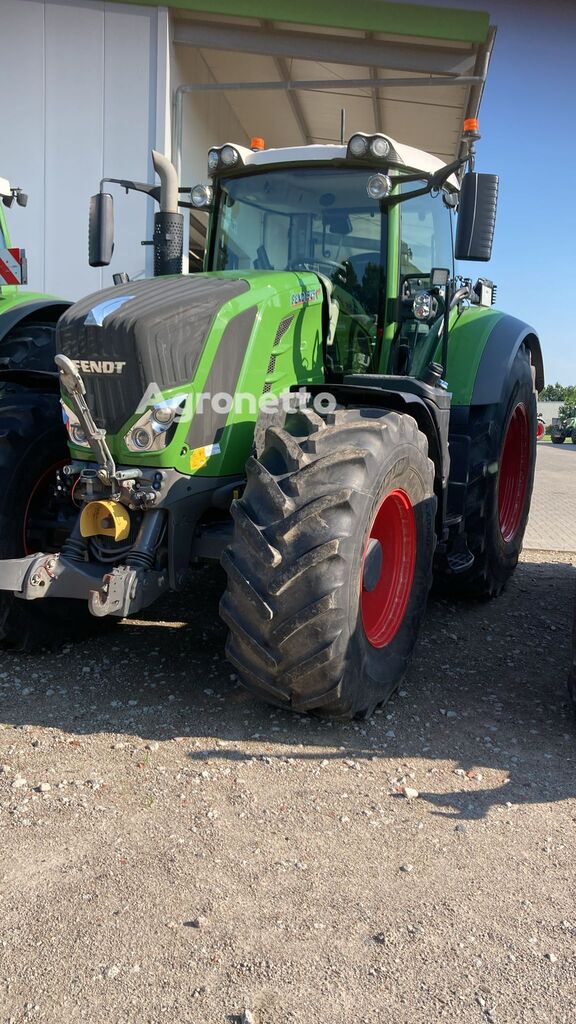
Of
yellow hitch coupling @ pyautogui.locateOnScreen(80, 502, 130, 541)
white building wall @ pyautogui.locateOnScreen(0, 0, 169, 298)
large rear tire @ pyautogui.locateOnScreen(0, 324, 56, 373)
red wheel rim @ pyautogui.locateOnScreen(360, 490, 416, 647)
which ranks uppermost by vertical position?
white building wall @ pyautogui.locateOnScreen(0, 0, 169, 298)

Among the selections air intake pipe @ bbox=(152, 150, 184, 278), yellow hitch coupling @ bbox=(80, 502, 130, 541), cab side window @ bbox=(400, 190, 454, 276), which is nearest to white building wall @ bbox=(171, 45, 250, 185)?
air intake pipe @ bbox=(152, 150, 184, 278)

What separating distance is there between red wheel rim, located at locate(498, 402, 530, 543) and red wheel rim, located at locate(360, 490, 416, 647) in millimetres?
2150

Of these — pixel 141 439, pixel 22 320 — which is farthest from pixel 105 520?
pixel 22 320

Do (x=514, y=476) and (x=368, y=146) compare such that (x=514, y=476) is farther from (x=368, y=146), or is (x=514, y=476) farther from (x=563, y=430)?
(x=563, y=430)

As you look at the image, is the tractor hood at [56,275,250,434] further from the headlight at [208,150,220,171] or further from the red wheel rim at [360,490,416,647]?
the headlight at [208,150,220,171]

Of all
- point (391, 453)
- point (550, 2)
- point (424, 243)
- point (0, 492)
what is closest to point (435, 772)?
point (391, 453)

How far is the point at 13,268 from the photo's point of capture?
6.00m

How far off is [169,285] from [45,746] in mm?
2024

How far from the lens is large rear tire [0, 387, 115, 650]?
155 inches

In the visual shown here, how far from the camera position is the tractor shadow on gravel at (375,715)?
10.3 feet

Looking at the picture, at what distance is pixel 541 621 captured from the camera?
519 cm

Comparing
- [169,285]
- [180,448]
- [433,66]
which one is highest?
[433,66]

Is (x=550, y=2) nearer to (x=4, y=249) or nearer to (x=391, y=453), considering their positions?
(x=4, y=249)

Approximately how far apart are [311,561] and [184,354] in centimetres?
104
